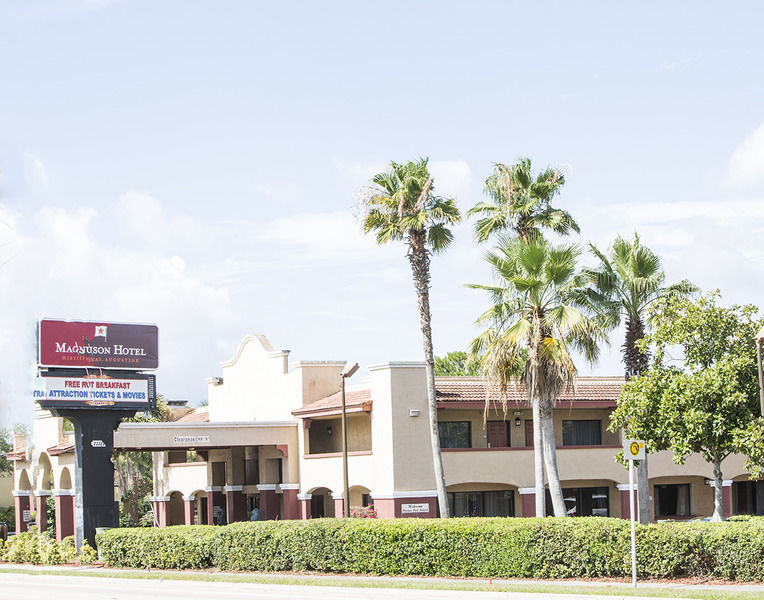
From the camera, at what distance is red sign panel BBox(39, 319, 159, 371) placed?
116 ft

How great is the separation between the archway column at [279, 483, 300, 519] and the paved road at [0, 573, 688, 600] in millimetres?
15609

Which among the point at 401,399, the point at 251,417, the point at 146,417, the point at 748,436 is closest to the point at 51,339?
the point at 401,399

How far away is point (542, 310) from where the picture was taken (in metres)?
33.9

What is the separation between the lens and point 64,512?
5344cm

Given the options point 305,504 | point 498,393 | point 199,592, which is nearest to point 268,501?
point 305,504

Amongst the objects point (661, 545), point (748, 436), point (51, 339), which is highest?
point (51, 339)

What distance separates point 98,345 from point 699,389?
1931 centimetres

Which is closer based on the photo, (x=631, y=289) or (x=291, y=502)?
(x=631, y=289)

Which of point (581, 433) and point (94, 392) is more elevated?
point (94, 392)

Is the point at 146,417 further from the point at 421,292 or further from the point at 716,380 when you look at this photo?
the point at 716,380

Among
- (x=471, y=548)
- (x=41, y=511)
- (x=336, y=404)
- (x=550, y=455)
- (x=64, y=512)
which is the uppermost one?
(x=336, y=404)

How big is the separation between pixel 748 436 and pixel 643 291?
294 inches

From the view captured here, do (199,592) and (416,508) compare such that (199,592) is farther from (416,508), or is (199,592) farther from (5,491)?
(5,491)

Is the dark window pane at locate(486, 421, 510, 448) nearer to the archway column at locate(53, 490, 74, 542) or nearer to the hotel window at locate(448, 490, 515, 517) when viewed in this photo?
the hotel window at locate(448, 490, 515, 517)
